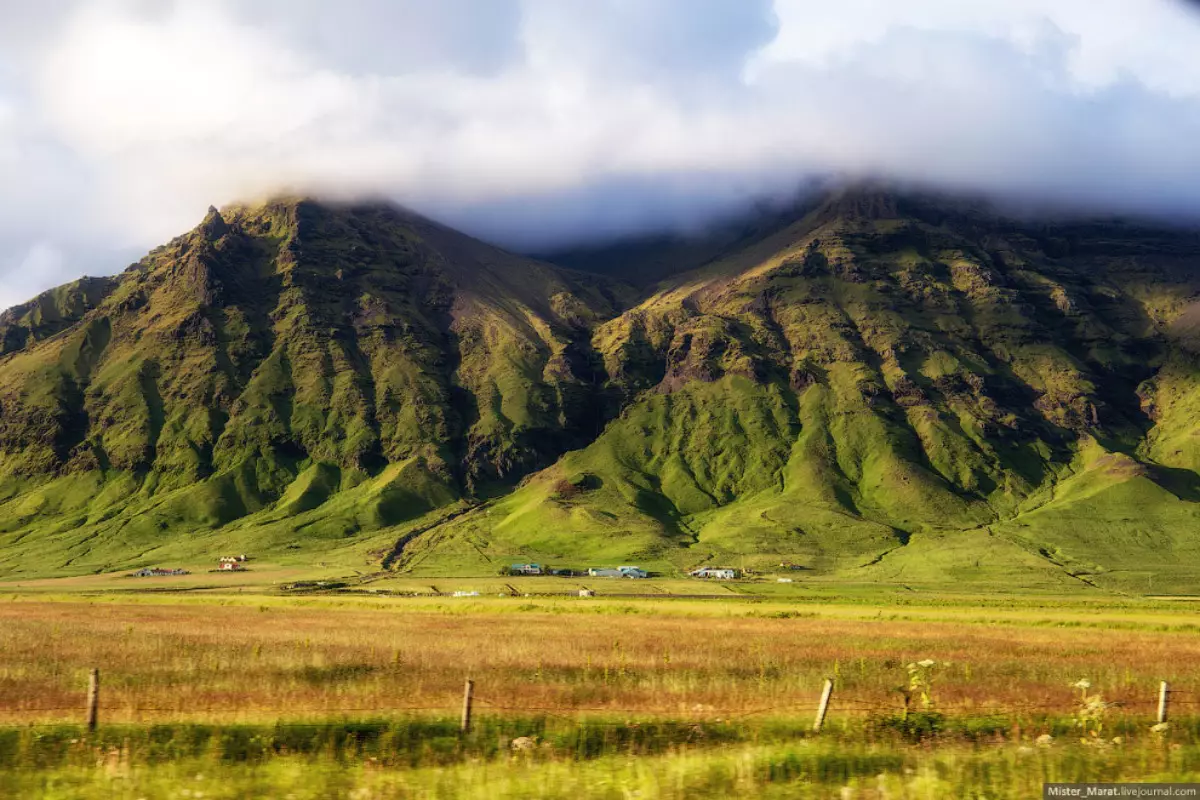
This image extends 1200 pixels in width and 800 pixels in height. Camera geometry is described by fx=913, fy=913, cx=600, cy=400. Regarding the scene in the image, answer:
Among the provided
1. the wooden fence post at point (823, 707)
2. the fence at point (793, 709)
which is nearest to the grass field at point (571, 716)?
the fence at point (793, 709)

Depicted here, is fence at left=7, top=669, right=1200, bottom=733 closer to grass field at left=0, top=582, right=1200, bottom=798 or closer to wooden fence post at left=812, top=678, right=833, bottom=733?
wooden fence post at left=812, top=678, right=833, bottom=733

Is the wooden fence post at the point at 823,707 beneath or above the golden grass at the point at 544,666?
above

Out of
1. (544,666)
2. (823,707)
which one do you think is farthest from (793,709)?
(544,666)

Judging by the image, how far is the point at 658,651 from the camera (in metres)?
55.8

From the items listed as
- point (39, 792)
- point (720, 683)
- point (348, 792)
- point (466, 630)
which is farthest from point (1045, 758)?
point (466, 630)

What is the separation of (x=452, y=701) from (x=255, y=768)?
11.3 meters

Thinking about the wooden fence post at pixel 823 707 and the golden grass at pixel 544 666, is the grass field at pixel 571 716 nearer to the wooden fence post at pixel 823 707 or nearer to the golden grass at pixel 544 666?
the golden grass at pixel 544 666

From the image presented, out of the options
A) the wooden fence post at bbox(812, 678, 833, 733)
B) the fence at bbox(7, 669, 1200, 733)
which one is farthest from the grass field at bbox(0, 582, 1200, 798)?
the wooden fence post at bbox(812, 678, 833, 733)

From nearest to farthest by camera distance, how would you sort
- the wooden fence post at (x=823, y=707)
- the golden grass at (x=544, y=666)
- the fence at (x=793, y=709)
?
the wooden fence post at (x=823, y=707) < the fence at (x=793, y=709) < the golden grass at (x=544, y=666)

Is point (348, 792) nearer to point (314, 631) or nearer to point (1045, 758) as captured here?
point (1045, 758)

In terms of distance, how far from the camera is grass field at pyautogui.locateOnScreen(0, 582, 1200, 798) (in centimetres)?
2562

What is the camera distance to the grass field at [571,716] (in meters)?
25.6

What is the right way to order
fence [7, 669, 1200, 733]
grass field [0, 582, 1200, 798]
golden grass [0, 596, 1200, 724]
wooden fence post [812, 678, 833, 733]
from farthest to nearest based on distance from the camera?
golden grass [0, 596, 1200, 724]
fence [7, 669, 1200, 733]
wooden fence post [812, 678, 833, 733]
grass field [0, 582, 1200, 798]

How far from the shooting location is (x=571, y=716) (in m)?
34.6
